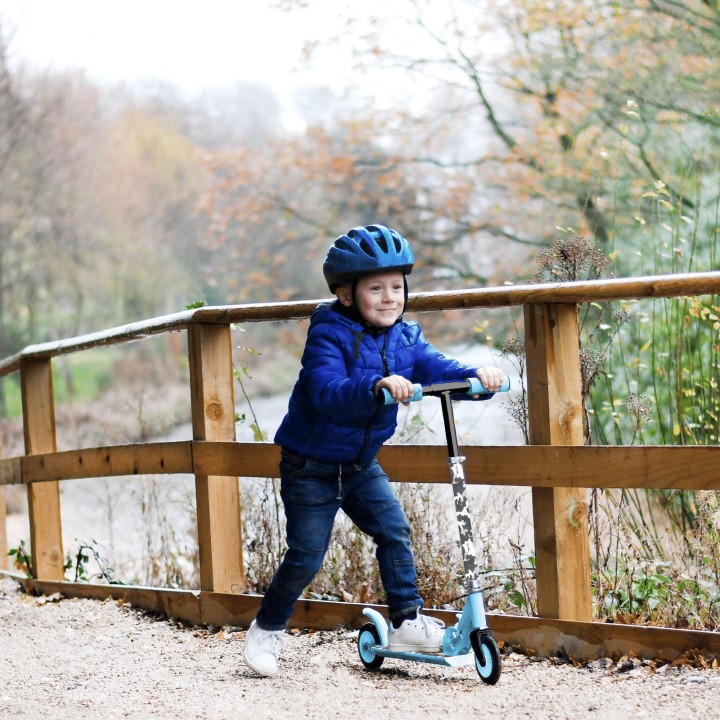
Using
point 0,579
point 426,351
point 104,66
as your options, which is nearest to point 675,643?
point 426,351

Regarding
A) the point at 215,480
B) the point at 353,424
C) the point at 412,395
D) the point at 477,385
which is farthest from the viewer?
the point at 215,480

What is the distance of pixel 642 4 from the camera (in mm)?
10820

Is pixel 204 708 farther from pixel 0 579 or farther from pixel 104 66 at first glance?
pixel 104 66

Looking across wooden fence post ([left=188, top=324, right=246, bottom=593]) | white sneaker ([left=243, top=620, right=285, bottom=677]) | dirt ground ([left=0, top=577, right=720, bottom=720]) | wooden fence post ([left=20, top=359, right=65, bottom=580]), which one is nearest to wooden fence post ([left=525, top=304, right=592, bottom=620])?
dirt ground ([left=0, top=577, right=720, bottom=720])

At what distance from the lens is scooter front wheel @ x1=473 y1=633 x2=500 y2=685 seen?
10.1 ft

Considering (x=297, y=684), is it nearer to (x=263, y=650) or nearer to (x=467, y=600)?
(x=263, y=650)

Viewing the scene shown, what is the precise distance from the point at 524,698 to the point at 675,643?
53cm

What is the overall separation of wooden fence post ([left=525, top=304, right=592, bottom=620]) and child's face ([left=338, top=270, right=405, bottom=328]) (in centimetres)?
53

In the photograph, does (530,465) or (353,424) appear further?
(530,465)

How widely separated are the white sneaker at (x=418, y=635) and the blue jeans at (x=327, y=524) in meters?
0.05

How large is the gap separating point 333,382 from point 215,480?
1.38m

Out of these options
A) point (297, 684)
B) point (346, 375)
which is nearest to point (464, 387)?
point (346, 375)

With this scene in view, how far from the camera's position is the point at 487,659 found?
122 inches

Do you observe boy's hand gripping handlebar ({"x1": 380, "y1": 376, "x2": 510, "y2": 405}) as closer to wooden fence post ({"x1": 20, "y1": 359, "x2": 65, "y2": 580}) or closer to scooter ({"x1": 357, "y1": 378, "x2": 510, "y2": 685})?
scooter ({"x1": 357, "y1": 378, "x2": 510, "y2": 685})
